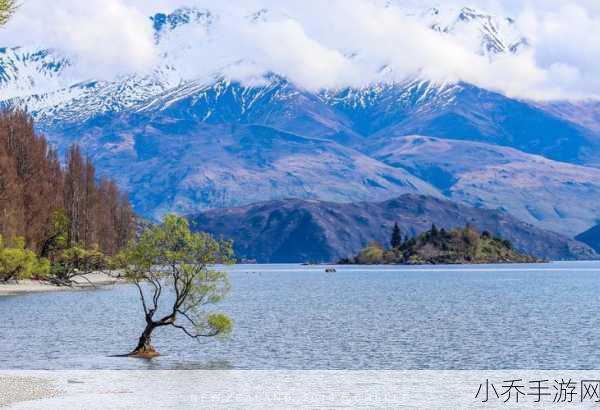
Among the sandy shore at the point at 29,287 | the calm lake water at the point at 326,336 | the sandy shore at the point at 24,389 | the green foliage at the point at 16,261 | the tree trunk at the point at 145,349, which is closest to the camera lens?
the sandy shore at the point at 24,389

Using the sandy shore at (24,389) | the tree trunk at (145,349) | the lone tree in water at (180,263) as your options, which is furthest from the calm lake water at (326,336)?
the sandy shore at (24,389)

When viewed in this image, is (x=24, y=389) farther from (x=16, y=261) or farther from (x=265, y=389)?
(x=16, y=261)

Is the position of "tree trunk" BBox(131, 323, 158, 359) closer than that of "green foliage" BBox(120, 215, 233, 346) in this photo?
No

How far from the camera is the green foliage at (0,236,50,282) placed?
152000mm

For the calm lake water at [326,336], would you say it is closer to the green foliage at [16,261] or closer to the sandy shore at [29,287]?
the green foliage at [16,261]

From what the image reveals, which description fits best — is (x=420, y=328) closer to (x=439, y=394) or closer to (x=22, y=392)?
(x=439, y=394)

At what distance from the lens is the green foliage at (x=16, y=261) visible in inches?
5984

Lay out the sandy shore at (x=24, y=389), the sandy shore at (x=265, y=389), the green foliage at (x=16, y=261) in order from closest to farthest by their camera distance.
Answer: the sandy shore at (x=265, y=389)
the sandy shore at (x=24, y=389)
the green foliage at (x=16, y=261)

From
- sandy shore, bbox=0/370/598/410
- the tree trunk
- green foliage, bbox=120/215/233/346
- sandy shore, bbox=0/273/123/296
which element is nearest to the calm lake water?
the tree trunk

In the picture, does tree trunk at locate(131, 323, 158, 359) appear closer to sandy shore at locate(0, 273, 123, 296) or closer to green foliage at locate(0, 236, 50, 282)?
green foliage at locate(0, 236, 50, 282)

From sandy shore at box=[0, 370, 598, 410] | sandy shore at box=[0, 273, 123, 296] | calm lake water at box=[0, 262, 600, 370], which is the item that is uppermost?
sandy shore at box=[0, 273, 123, 296]

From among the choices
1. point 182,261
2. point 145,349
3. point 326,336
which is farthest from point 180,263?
point 326,336

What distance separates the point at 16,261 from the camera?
155250 millimetres

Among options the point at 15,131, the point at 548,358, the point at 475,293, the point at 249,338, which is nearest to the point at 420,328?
the point at 249,338
